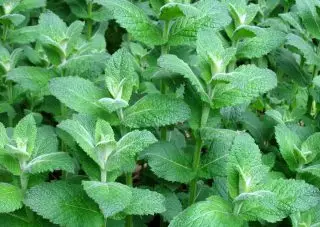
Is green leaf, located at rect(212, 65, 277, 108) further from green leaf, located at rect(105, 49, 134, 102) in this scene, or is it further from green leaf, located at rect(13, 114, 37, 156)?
green leaf, located at rect(13, 114, 37, 156)

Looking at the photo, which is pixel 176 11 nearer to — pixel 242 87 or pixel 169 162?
pixel 242 87

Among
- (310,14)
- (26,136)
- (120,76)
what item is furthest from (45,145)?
(310,14)

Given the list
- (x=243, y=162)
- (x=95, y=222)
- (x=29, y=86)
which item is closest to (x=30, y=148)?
(x=95, y=222)

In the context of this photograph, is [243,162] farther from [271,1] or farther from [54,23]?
[271,1]

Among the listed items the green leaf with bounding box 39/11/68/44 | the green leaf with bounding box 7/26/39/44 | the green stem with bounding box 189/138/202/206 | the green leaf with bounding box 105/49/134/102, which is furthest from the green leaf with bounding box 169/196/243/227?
the green leaf with bounding box 7/26/39/44

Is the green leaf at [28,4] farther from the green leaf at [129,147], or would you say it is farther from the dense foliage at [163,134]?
the green leaf at [129,147]

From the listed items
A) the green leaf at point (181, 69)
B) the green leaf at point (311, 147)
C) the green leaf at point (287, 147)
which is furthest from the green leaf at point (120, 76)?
the green leaf at point (311, 147)
